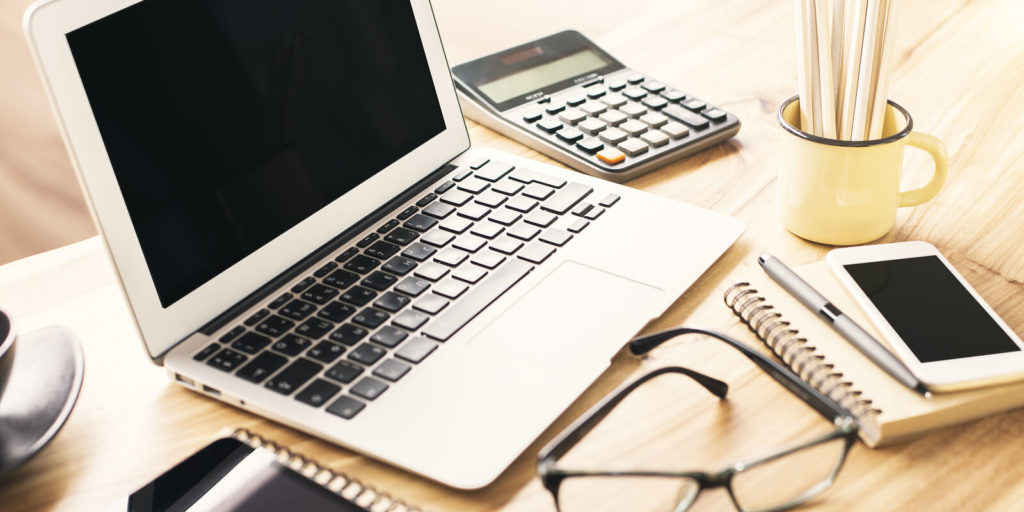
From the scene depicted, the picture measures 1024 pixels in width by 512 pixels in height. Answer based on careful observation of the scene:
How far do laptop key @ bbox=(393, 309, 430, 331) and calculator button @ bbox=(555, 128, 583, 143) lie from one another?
0.28 meters

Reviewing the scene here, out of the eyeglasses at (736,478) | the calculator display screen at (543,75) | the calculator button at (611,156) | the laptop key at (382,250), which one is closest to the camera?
the eyeglasses at (736,478)

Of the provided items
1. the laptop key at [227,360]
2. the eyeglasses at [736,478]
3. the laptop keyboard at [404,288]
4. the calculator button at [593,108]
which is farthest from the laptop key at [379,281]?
the calculator button at [593,108]

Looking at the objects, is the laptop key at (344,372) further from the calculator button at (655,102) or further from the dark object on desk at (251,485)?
the calculator button at (655,102)

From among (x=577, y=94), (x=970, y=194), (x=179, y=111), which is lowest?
(x=970, y=194)

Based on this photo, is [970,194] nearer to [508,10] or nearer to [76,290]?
[76,290]

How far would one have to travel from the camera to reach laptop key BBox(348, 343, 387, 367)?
1.73 ft

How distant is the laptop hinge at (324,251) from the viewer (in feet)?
1.89

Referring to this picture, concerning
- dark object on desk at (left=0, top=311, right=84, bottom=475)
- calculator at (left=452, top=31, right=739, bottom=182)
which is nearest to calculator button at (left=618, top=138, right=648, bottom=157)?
calculator at (left=452, top=31, right=739, bottom=182)

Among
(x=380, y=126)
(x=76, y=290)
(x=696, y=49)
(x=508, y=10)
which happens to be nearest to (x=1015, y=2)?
(x=696, y=49)

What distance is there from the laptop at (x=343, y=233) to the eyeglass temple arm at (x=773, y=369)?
16 millimetres

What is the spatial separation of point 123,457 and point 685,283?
38 cm

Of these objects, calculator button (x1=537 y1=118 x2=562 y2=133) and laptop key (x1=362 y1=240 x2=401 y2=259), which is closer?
laptop key (x1=362 y1=240 x2=401 y2=259)

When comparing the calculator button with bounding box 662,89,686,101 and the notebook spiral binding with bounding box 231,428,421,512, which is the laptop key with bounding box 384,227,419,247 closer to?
the notebook spiral binding with bounding box 231,428,421,512

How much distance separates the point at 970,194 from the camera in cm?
71
